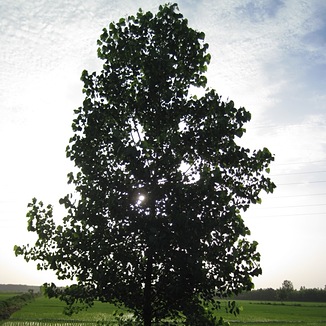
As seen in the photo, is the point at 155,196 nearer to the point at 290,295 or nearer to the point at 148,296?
the point at 148,296

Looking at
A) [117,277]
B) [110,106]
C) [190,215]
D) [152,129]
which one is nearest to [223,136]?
[152,129]

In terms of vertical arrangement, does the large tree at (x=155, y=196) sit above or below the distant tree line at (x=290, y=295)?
above

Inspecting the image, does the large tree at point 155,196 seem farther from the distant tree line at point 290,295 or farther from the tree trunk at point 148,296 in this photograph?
the distant tree line at point 290,295

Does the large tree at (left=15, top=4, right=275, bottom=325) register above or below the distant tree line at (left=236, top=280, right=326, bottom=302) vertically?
above

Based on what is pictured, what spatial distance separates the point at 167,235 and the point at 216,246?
1193mm

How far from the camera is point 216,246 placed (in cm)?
800

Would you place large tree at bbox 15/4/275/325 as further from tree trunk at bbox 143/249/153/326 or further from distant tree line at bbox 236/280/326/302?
distant tree line at bbox 236/280/326/302

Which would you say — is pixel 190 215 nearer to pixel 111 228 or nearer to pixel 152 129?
pixel 111 228

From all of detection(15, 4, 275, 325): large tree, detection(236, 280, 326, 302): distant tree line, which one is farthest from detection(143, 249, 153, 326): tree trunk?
detection(236, 280, 326, 302): distant tree line

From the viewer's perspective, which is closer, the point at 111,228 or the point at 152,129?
the point at 111,228

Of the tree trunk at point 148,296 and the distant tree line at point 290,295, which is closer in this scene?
the tree trunk at point 148,296

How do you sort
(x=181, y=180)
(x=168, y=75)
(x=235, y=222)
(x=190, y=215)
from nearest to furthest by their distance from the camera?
1. (x=190, y=215)
2. (x=235, y=222)
3. (x=181, y=180)
4. (x=168, y=75)

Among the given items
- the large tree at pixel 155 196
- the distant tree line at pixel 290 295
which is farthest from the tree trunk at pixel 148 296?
the distant tree line at pixel 290 295

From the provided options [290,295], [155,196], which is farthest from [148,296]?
[290,295]
